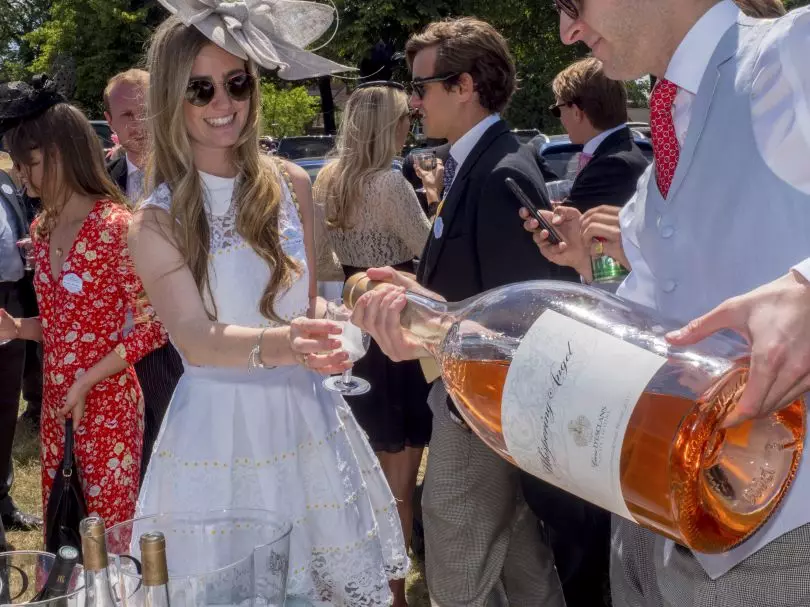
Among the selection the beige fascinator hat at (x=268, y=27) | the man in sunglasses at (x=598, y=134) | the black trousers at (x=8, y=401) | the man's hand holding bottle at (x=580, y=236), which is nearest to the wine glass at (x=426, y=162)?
the man in sunglasses at (x=598, y=134)

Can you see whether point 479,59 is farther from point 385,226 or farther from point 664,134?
point 664,134

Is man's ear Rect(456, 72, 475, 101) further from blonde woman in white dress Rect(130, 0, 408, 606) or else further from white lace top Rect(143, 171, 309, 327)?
white lace top Rect(143, 171, 309, 327)

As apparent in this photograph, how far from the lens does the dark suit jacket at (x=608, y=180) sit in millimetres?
4062

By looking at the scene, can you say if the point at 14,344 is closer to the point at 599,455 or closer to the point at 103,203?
the point at 103,203

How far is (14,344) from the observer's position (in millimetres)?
4816

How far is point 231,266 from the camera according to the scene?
2318 mm

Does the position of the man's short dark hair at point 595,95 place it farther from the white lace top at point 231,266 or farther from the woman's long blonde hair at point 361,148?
Result: the white lace top at point 231,266

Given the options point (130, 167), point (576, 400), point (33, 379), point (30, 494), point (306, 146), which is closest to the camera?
point (576, 400)

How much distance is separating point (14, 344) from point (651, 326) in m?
4.36

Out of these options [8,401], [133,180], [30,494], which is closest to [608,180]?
[133,180]

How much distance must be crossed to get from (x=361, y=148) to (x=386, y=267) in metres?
2.78

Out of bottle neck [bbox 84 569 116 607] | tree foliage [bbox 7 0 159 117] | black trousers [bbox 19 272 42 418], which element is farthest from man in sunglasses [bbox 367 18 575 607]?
tree foliage [bbox 7 0 159 117]

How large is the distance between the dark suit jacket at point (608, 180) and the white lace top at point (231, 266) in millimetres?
1984

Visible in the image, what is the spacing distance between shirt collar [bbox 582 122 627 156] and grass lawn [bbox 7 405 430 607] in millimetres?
2102
